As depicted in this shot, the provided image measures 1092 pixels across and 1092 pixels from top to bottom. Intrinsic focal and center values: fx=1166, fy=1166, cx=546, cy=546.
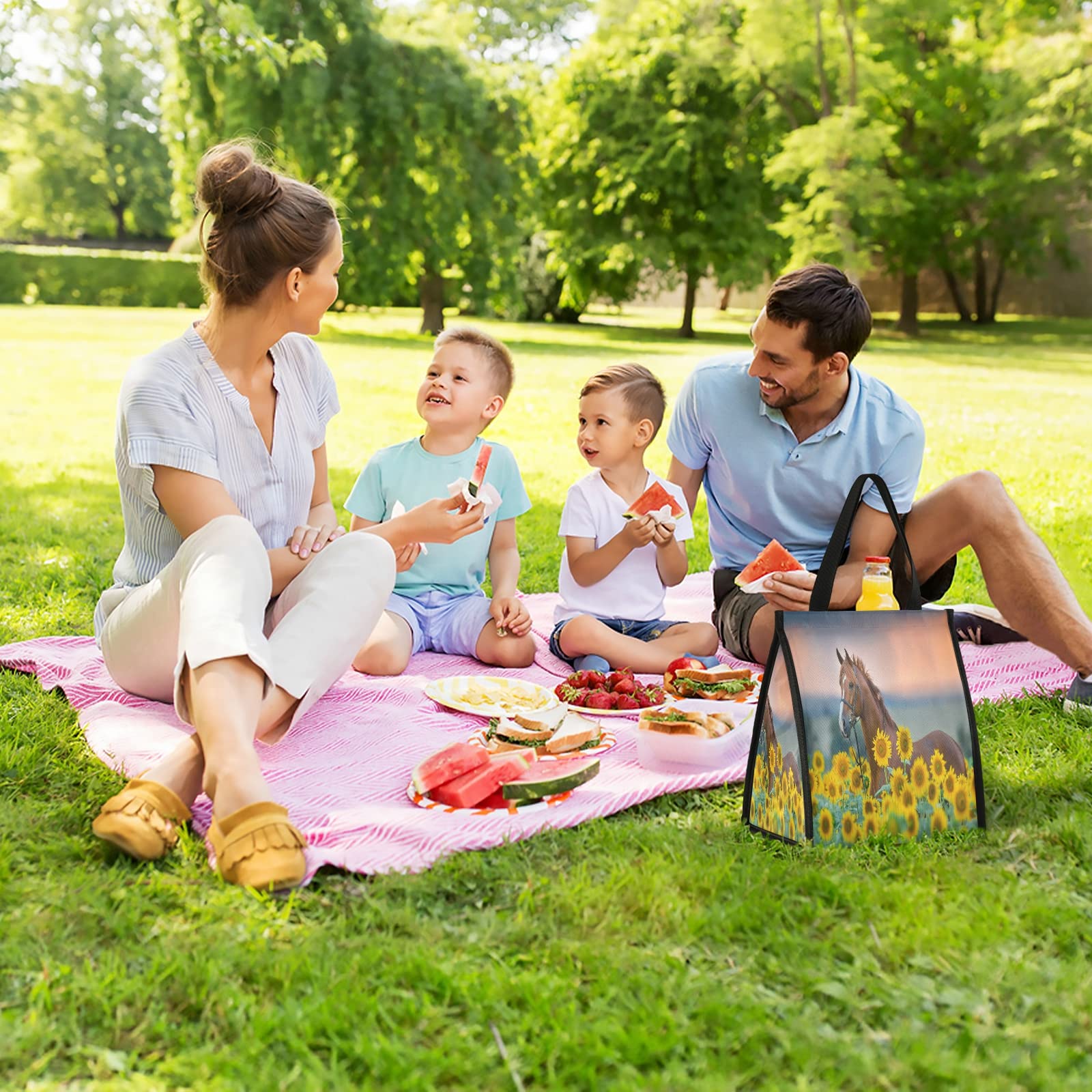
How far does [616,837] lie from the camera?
2660 millimetres

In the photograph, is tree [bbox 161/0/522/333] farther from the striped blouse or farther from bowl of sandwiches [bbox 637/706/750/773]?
bowl of sandwiches [bbox 637/706/750/773]

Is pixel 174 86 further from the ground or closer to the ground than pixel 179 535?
further from the ground

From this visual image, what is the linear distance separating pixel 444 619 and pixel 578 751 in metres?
1.22

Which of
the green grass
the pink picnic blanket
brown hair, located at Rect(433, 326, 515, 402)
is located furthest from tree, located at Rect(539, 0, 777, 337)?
the green grass

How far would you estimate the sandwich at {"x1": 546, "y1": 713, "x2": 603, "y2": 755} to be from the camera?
3119 mm

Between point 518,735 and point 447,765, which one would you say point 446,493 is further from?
point 447,765

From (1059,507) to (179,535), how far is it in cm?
560

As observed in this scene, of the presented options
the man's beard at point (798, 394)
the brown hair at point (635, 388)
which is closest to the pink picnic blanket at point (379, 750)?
the brown hair at point (635, 388)

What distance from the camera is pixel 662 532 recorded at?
13.1ft

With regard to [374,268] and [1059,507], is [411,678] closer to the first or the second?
[1059,507]

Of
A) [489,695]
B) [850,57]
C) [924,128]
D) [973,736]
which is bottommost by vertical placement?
[489,695]

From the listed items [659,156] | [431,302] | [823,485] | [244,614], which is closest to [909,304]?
[659,156]

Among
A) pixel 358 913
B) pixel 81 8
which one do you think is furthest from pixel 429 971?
pixel 81 8

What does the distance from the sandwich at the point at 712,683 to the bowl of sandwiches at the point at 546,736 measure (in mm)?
433
